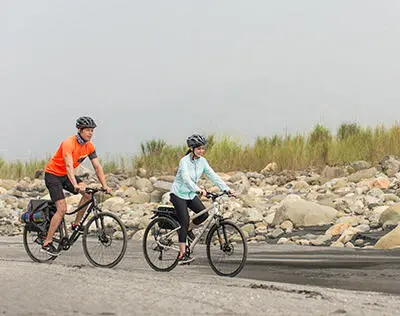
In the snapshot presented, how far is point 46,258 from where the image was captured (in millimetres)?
12477

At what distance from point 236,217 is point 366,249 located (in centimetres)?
525

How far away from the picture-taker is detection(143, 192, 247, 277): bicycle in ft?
35.1

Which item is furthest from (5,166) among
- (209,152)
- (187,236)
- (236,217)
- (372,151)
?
(187,236)

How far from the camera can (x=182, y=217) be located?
1091cm

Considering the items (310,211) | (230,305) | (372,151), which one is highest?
(372,151)

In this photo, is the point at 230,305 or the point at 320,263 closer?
the point at 230,305

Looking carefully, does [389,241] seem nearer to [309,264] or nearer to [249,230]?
[309,264]

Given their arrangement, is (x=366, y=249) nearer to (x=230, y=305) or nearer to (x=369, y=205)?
(x=369, y=205)

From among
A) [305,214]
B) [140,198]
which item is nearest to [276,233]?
[305,214]

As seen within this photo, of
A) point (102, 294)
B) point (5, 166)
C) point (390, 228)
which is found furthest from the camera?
point (5, 166)

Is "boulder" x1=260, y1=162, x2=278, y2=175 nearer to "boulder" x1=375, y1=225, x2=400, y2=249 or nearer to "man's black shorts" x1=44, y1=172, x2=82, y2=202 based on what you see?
"boulder" x1=375, y1=225, x2=400, y2=249

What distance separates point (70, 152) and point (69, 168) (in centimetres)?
23

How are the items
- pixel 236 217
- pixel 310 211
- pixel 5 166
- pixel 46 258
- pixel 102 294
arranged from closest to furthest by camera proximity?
pixel 102 294, pixel 46 258, pixel 310 211, pixel 236 217, pixel 5 166

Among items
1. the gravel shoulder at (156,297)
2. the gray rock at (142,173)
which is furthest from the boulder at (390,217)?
the gray rock at (142,173)
